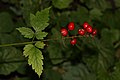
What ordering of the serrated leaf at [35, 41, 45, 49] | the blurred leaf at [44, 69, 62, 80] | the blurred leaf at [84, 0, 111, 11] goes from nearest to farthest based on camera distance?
the serrated leaf at [35, 41, 45, 49], the blurred leaf at [44, 69, 62, 80], the blurred leaf at [84, 0, 111, 11]

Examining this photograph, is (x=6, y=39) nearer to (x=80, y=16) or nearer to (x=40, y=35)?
(x=80, y=16)

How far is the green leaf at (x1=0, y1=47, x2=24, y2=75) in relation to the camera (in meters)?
3.11

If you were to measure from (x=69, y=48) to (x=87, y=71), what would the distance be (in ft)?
1.48

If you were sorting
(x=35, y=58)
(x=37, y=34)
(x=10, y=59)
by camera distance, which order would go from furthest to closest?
1. (x=10, y=59)
2. (x=37, y=34)
3. (x=35, y=58)

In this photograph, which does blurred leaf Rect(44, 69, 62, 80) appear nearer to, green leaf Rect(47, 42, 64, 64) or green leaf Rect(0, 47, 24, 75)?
green leaf Rect(47, 42, 64, 64)

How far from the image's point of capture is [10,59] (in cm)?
318

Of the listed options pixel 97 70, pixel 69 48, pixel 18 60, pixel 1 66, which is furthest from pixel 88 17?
pixel 1 66

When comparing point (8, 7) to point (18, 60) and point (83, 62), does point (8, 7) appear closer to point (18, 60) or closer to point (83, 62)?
point (18, 60)

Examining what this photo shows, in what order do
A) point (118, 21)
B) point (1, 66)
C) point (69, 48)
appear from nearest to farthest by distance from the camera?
1. point (1, 66)
2. point (69, 48)
3. point (118, 21)

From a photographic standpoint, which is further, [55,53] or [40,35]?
[55,53]

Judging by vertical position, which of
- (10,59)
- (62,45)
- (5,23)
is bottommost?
(10,59)

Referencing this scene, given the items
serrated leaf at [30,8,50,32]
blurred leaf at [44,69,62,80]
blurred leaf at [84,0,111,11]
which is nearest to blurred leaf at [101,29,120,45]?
blurred leaf at [84,0,111,11]

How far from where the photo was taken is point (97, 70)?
3.27 m

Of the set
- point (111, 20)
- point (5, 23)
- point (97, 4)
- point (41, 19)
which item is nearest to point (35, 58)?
point (41, 19)
